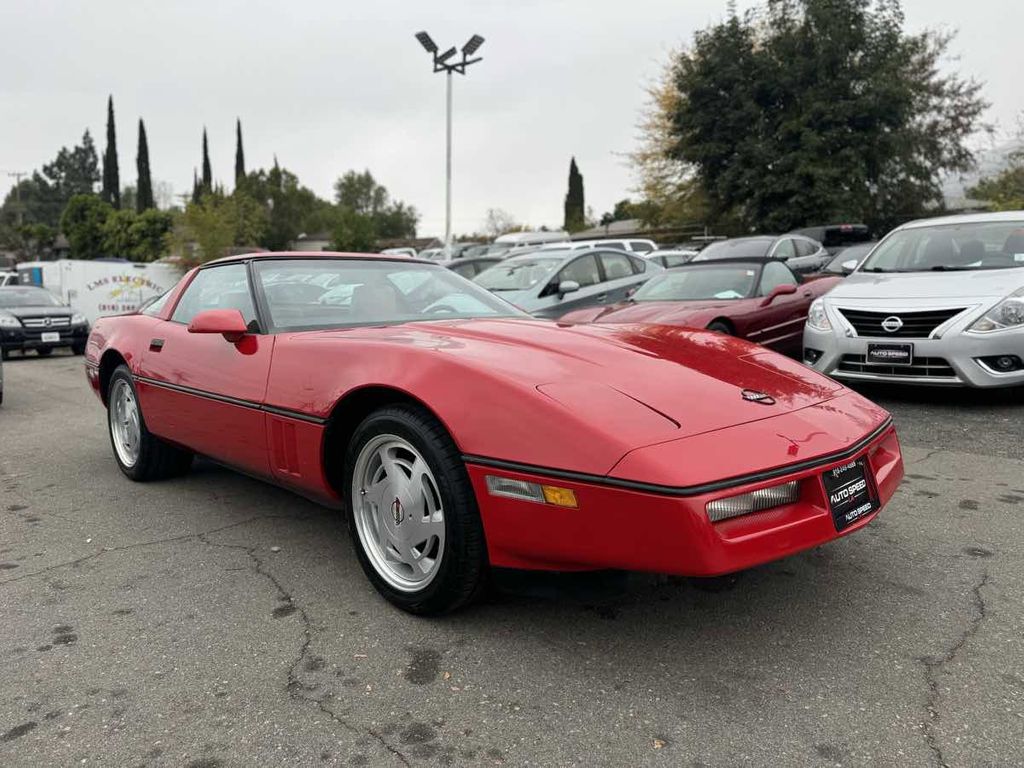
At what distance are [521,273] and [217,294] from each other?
695 centimetres

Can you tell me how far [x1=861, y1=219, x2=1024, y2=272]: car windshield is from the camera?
20.1 feet

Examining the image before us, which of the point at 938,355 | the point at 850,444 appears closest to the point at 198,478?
the point at 850,444

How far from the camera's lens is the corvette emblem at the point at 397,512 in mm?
2606

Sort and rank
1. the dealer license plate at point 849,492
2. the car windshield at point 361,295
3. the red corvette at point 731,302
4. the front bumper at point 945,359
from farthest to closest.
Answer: the red corvette at point 731,302 → the front bumper at point 945,359 → the car windshield at point 361,295 → the dealer license plate at point 849,492

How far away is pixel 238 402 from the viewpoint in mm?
3285

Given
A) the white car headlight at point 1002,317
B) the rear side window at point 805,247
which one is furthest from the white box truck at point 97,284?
the white car headlight at point 1002,317

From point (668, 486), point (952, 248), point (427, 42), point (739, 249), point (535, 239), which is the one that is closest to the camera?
point (668, 486)

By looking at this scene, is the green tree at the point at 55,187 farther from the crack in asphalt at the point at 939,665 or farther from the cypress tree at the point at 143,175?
the crack in asphalt at the point at 939,665

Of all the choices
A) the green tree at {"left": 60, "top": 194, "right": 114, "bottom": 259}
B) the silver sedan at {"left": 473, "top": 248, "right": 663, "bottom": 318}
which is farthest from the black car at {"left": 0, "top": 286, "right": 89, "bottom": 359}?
the green tree at {"left": 60, "top": 194, "right": 114, "bottom": 259}

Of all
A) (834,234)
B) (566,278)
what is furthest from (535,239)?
(566,278)

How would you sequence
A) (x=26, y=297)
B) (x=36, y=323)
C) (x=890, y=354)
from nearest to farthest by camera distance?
(x=890, y=354)
(x=36, y=323)
(x=26, y=297)

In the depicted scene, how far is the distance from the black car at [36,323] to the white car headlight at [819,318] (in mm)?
11754

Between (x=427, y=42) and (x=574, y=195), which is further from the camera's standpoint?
(x=574, y=195)

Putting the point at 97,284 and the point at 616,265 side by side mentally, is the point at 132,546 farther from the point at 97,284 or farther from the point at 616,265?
the point at 97,284
